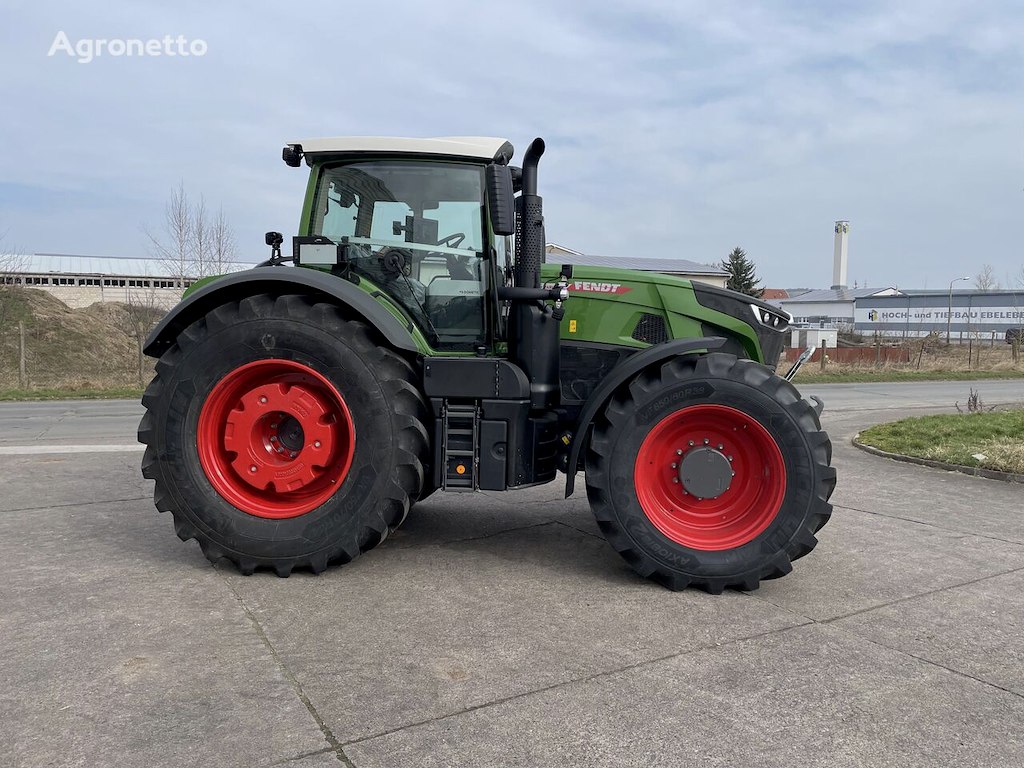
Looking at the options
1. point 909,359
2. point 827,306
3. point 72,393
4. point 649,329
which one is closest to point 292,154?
point 649,329

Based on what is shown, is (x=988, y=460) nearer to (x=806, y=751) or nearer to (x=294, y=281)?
(x=806, y=751)

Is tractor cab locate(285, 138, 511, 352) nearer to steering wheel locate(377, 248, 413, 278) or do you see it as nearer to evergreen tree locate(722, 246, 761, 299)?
steering wheel locate(377, 248, 413, 278)

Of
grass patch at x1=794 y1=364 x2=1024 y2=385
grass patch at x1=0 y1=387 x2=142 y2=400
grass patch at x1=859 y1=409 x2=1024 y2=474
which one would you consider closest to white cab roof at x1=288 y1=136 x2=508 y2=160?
grass patch at x1=859 y1=409 x2=1024 y2=474

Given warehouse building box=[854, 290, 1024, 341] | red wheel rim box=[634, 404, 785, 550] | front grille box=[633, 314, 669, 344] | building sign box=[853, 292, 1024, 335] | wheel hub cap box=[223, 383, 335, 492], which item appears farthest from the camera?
building sign box=[853, 292, 1024, 335]

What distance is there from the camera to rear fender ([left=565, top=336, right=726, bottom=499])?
4.23m

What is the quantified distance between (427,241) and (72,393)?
17014 millimetres

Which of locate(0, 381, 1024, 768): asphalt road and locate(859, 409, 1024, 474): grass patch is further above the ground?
locate(859, 409, 1024, 474): grass patch

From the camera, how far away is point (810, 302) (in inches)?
3172

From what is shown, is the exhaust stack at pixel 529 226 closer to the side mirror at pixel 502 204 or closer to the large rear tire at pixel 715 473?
the side mirror at pixel 502 204

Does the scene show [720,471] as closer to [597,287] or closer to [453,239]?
[597,287]

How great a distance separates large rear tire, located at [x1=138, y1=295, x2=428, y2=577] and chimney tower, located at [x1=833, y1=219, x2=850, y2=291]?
98.1 m

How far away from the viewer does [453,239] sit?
4766 millimetres

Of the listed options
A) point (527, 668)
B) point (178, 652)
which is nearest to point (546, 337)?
point (527, 668)

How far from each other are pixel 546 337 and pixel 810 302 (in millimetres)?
82160
